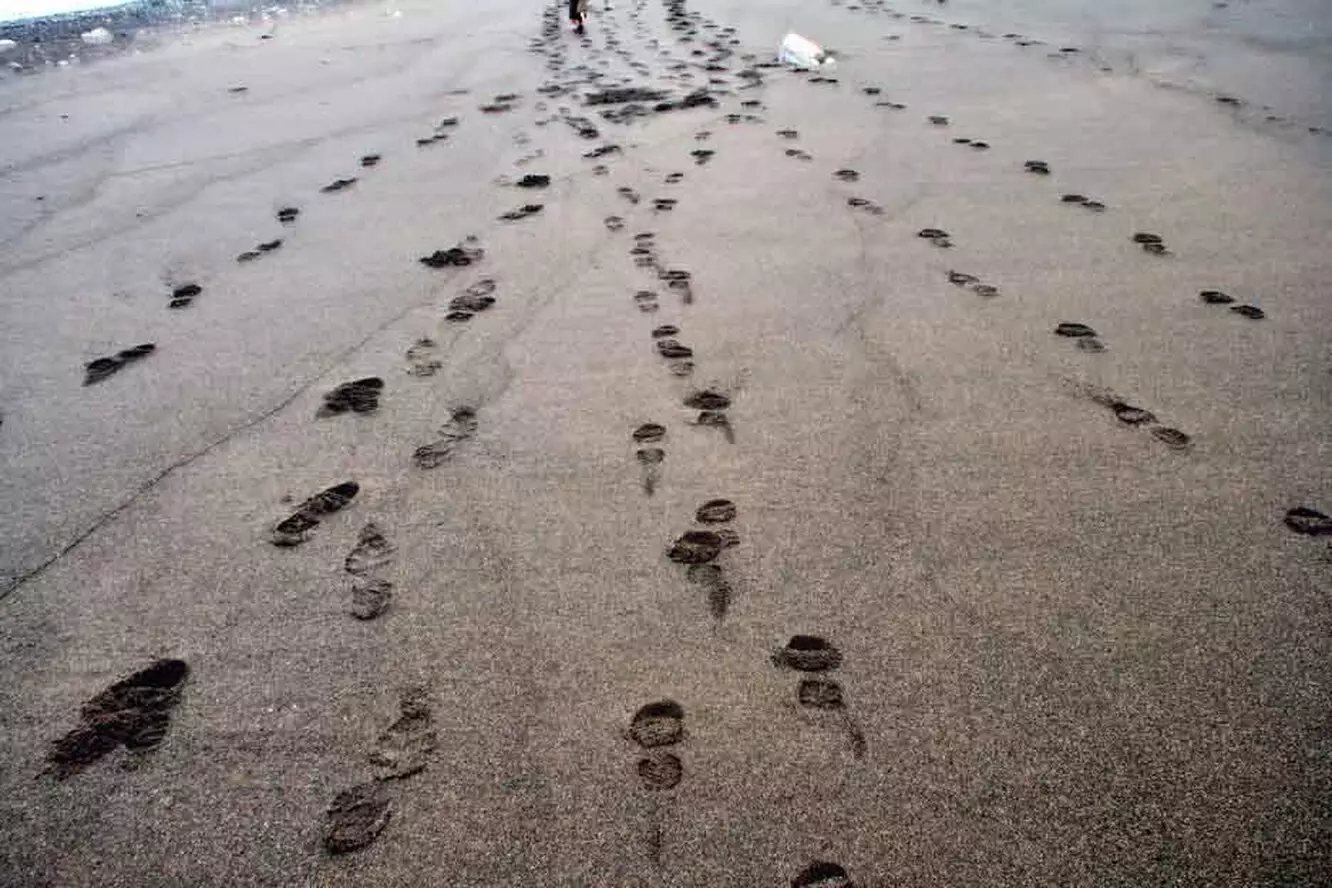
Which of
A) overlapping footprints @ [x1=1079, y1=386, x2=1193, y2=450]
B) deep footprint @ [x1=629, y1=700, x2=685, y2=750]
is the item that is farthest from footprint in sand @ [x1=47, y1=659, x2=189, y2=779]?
overlapping footprints @ [x1=1079, y1=386, x2=1193, y2=450]

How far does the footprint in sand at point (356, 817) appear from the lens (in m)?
1.21

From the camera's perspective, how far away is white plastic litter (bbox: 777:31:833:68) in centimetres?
509

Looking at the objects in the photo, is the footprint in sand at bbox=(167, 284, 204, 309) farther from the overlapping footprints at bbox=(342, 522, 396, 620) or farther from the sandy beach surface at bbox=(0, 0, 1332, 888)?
the overlapping footprints at bbox=(342, 522, 396, 620)

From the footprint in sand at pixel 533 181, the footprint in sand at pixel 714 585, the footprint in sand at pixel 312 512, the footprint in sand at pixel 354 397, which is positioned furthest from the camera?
the footprint in sand at pixel 533 181

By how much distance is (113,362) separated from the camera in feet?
7.87

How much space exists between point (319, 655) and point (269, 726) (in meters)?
0.15

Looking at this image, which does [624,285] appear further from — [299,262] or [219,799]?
[219,799]

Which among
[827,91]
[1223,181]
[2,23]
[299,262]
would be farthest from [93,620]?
[2,23]

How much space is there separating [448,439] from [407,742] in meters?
0.86

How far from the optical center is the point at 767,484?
1848 mm

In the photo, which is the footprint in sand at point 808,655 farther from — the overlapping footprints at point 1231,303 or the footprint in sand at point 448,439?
the overlapping footprints at point 1231,303

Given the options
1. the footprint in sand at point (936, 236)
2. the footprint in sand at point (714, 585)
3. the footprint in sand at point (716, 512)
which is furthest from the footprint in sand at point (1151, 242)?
the footprint in sand at point (714, 585)

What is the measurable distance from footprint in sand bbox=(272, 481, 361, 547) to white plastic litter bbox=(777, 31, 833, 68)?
4286 millimetres

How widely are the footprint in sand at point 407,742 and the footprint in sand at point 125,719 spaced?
0.37 m
